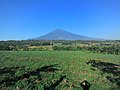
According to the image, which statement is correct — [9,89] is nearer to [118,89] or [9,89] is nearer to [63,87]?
[63,87]

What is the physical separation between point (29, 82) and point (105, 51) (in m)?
69.8

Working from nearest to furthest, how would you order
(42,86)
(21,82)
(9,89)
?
1. (9,89)
2. (42,86)
3. (21,82)

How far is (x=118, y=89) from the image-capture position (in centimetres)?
1675

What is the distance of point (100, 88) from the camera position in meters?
17.3

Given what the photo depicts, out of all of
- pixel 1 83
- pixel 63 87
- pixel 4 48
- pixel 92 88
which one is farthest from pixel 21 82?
Answer: pixel 4 48

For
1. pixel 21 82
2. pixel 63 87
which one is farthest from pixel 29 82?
pixel 63 87

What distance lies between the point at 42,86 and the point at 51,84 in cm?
168

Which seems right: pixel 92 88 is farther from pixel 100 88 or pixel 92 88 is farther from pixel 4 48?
pixel 4 48

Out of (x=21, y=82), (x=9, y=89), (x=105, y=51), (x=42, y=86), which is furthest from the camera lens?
(x=105, y=51)

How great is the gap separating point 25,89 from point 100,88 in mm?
7626

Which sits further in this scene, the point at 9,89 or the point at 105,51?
the point at 105,51

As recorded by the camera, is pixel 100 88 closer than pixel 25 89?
No

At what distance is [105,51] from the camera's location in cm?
8269

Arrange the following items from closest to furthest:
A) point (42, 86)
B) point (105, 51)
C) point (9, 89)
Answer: point (9, 89) < point (42, 86) < point (105, 51)
